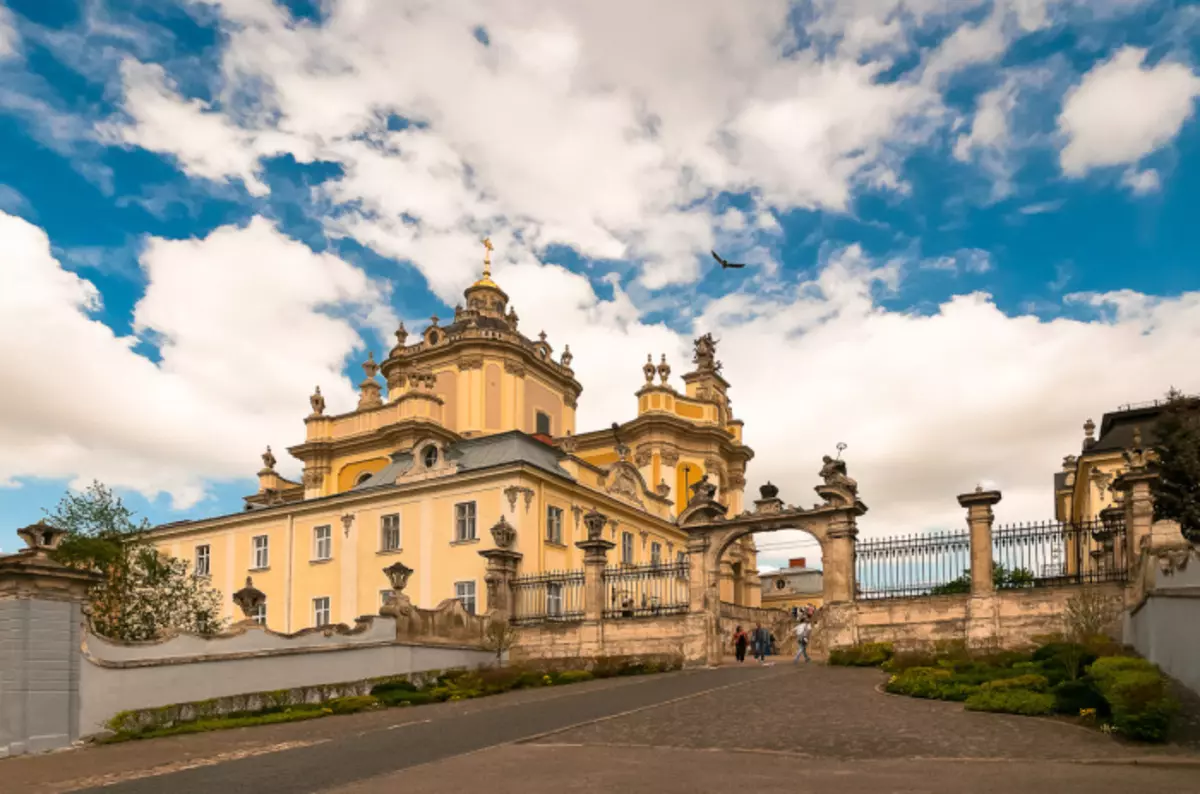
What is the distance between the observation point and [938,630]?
2620cm

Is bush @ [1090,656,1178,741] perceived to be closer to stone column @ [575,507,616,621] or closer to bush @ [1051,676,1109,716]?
bush @ [1051,676,1109,716]

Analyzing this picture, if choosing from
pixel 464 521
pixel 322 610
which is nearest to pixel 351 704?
pixel 464 521

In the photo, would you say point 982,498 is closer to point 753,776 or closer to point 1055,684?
point 1055,684

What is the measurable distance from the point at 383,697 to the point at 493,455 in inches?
819

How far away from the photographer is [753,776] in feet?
39.8

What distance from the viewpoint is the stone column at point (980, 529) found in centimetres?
2628

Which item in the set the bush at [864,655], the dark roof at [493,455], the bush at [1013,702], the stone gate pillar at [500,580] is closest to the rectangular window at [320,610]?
the dark roof at [493,455]

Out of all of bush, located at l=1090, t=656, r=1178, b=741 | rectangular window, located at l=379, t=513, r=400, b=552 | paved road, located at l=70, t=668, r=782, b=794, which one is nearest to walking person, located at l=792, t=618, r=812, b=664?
paved road, located at l=70, t=668, r=782, b=794

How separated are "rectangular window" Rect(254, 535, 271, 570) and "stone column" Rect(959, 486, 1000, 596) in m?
31.5

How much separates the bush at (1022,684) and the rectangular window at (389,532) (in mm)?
29138

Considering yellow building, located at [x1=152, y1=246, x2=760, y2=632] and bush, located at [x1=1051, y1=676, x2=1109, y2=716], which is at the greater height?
yellow building, located at [x1=152, y1=246, x2=760, y2=632]

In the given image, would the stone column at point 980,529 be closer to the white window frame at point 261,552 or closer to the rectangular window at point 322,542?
the rectangular window at point 322,542

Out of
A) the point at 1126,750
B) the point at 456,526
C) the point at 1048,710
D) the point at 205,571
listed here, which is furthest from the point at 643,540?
the point at 1126,750

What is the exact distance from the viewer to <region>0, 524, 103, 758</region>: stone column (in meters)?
17.5
